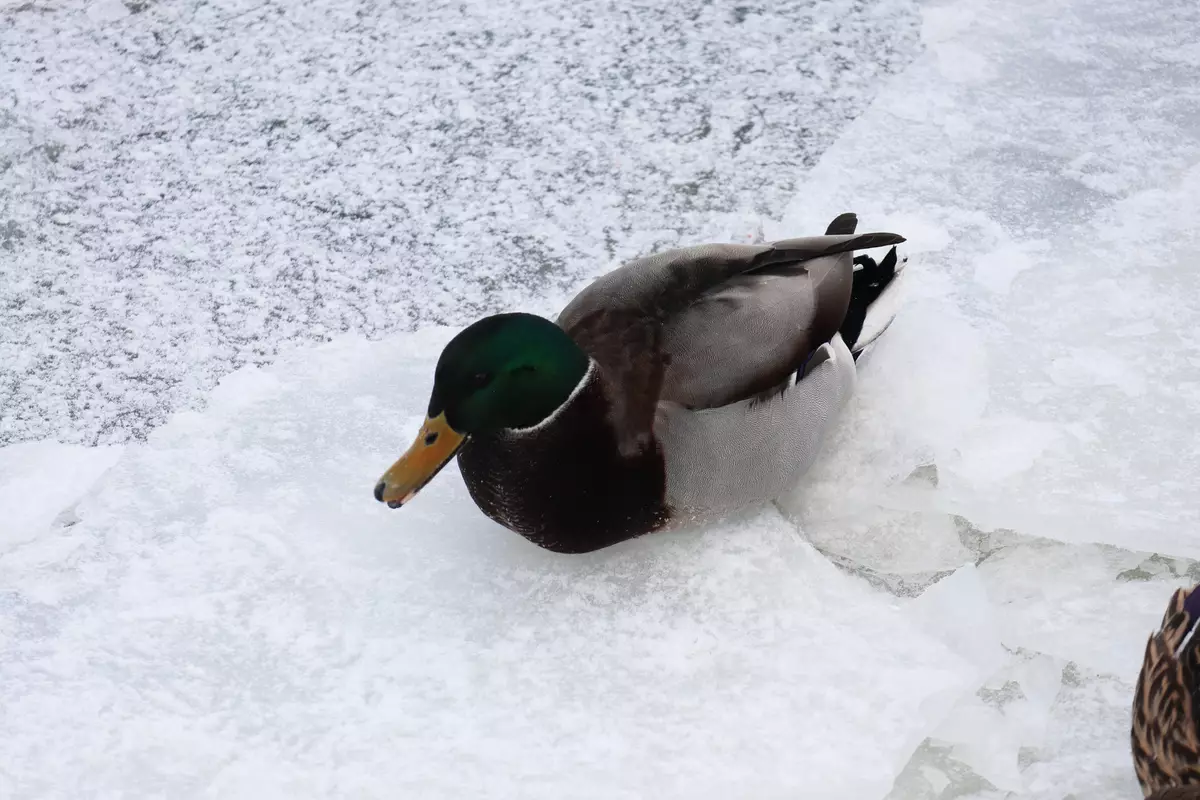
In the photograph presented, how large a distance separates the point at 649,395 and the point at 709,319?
23 centimetres

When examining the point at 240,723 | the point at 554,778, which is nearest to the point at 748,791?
the point at 554,778

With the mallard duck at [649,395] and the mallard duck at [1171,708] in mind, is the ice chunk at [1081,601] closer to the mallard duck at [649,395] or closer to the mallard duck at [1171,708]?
the mallard duck at [1171,708]

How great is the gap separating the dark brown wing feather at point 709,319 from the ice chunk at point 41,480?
3.74 feet

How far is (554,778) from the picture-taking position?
7.34 feet

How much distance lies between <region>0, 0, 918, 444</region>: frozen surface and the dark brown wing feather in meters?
0.65

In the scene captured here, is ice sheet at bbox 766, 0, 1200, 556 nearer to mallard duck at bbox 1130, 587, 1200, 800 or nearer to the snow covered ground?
the snow covered ground

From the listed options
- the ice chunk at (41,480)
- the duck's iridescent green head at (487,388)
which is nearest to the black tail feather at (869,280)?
the duck's iridescent green head at (487,388)

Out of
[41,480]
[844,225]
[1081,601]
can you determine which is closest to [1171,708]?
[1081,601]

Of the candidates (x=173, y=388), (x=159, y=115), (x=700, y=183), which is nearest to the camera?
(x=173, y=388)

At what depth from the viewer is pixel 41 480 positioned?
281 cm

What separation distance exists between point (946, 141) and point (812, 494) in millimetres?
1391

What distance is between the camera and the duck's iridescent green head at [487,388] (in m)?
2.28

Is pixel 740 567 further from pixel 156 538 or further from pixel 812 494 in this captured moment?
pixel 156 538

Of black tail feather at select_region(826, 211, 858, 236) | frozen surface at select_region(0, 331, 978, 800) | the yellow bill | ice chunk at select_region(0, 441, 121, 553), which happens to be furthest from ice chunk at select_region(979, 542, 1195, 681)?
ice chunk at select_region(0, 441, 121, 553)
